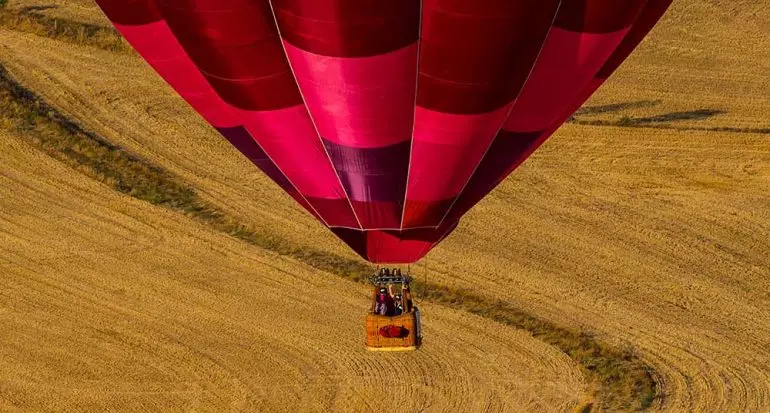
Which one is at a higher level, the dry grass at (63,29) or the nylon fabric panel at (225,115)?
the dry grass at (63,29)

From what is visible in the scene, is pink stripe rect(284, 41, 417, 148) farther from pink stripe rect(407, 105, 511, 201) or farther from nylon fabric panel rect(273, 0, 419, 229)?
pink stripe rect(407, 105, 511, 201)

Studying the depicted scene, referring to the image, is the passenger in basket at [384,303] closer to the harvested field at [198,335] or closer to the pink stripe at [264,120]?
the pink stripe at [264,120]

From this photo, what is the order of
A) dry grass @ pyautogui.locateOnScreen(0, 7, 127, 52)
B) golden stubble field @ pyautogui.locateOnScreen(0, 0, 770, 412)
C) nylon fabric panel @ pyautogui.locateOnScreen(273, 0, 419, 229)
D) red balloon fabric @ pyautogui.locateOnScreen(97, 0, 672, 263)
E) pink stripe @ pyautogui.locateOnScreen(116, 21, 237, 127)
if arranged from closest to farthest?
nylon fabric panel @ pyautogui.locateOnScreen(273, 0, 419, 229)
red balloon fabric @ pyautogui.locateOnScreen(97, 0, 672, 263)
pink stripe @ pyautogui.locateOnScreen(116, 21, 237, 127)
golden stubble field @ pyautogui.locateOnScreen(0, 0, 770, 412)
dry grass @ pyautogui.locateOnScreen(0, 7, 127, 52)

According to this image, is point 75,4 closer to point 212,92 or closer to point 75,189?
point 75,189

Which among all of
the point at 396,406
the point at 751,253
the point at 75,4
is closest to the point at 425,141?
the point at 396,406

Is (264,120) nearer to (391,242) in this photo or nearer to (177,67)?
(177,67)

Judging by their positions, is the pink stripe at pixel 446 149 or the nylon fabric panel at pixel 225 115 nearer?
the pink stripe at pixel 446 149

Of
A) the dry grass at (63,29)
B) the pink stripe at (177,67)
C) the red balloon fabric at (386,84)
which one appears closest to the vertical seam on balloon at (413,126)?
the red balloon fabric at (386,84)

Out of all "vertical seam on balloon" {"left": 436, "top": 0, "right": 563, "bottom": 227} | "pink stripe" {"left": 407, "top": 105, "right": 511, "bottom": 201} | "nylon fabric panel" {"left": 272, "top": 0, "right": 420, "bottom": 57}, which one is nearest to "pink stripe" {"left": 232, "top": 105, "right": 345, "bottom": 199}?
"pink stripe" {"left": 407, "top": 105, "right": 511, "bottom": 201}
